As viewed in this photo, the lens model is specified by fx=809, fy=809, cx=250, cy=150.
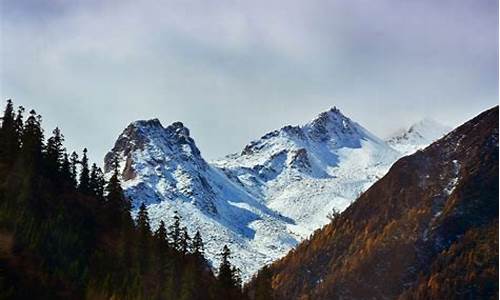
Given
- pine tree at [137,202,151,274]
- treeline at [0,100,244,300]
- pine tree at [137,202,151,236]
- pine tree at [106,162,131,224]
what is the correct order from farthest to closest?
pine tree at [137,202,151,236]
pine tree at [106,162,131,224]
pine tree at [137,202,151,274]
treeline at [0,100,244,300]

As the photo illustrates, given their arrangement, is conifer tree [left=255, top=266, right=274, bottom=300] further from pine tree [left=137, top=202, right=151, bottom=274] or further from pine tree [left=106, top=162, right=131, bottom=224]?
pine tree [left=106, top=162, right=131, bottom=224]

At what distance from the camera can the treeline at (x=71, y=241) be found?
99.1m

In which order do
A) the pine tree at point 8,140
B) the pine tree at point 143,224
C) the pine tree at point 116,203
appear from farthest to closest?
the pine tree at point 143,224 → the pine tree at point 116,203 → the pine tree at point 8,140

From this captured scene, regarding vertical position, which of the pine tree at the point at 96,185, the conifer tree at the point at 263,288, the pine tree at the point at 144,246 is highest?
the pine tree at the point at 96,185

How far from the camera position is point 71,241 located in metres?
120

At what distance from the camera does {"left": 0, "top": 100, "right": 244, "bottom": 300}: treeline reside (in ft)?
325

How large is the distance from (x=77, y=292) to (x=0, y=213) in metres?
14.4

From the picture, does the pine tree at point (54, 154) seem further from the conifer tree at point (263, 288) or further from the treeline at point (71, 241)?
the conifer tree at point (263, 288)

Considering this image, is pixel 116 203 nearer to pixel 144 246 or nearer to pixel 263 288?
pixel 144 246

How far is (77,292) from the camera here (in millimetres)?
103062

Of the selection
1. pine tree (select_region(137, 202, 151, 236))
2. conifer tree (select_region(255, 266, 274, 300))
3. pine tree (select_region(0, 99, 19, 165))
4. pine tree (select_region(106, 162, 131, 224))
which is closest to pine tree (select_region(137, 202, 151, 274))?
pine tree (select_region(137, 202, 151, 236))

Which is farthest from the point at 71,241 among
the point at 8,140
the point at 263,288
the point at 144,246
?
the point at 263,288

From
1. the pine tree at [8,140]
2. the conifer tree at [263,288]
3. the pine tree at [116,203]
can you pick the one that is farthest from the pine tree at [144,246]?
the pine tree at [8,140]

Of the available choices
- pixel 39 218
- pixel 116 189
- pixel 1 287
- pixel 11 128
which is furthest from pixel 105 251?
pixel 1 287
